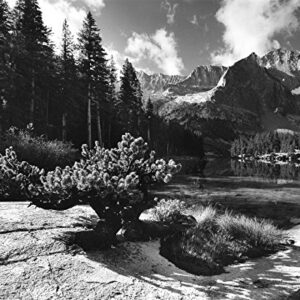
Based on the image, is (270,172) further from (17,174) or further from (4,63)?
(17,174)

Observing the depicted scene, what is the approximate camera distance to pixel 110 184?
5.52m

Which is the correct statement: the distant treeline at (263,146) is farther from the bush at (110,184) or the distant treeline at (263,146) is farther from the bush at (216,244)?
the bush at (110,184)

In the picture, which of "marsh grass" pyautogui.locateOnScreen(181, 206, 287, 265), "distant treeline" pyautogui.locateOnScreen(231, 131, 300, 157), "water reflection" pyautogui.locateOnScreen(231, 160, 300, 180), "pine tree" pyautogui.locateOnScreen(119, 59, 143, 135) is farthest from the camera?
"distant treeline" pyautogui.locateOnScreen(231, 131, 300, 157)

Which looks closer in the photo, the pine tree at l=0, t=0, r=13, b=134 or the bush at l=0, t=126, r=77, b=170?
the bush at l=0, t=126, r=77, b=170

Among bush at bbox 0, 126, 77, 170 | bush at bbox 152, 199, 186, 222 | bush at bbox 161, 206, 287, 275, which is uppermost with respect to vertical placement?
bush at bbox 0, 126, 77, 170

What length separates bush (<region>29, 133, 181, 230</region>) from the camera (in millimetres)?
5500

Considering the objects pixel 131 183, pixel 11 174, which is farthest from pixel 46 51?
pixel 131 183

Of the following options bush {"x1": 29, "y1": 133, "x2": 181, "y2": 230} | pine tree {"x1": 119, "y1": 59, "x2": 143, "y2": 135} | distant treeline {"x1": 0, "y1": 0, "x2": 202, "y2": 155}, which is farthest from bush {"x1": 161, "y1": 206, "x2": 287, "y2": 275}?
pine tree {"x1": 119, "y1": 59, "x2": 143, "y2": 135}

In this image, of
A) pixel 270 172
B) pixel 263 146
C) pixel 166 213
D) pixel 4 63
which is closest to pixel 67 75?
pixel 4 63

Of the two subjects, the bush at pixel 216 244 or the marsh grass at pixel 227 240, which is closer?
the bush at pixel 216 244

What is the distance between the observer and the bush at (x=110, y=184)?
217 inches

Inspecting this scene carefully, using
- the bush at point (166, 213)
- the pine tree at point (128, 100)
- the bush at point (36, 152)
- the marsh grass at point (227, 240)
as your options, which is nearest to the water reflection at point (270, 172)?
the pine tree at point (128, 100)

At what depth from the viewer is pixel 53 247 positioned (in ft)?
18.4

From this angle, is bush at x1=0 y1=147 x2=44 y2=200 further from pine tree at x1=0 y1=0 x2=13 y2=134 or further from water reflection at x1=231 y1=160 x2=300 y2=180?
water reflection at x1=231 y1=160 x2=300 y2=180
